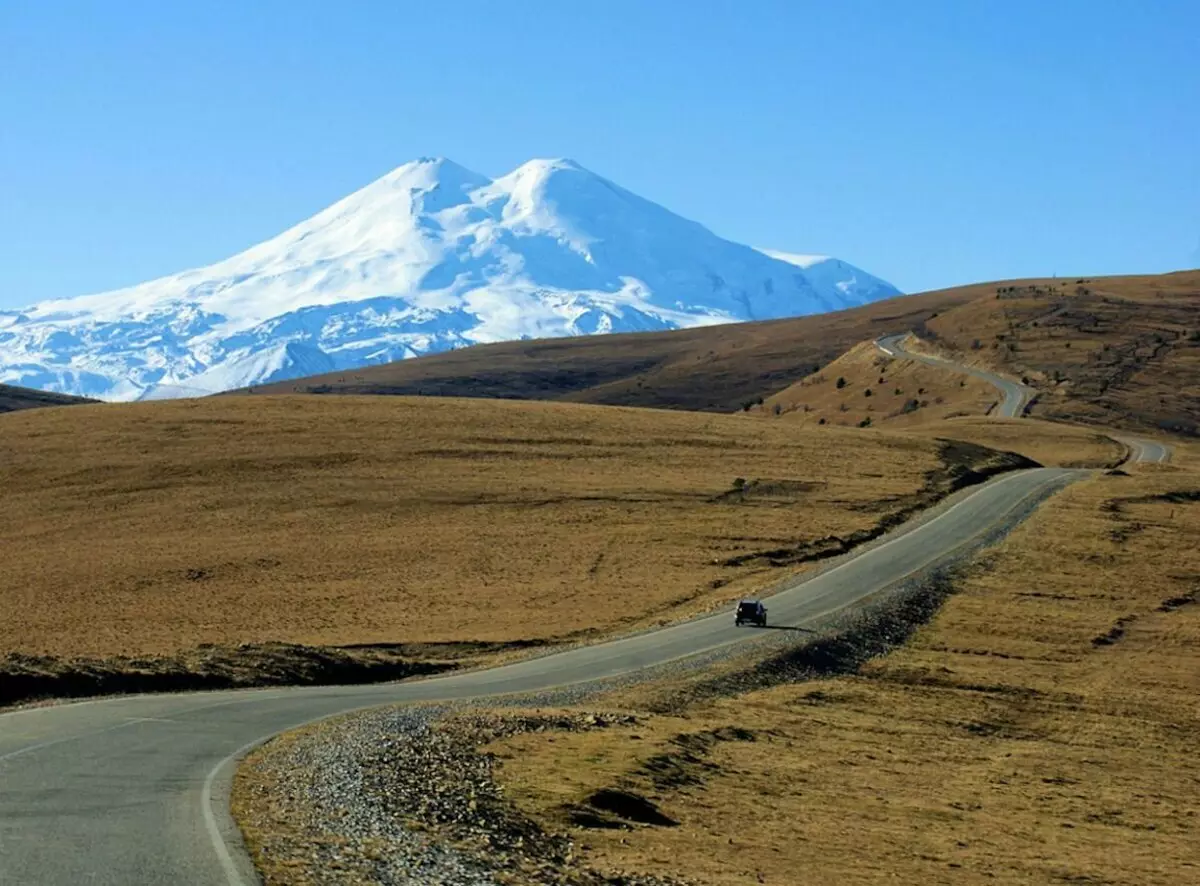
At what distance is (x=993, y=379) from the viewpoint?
128 metres

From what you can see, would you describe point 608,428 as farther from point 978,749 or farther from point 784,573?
point 978,749

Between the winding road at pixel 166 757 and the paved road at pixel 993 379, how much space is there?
67994 mm

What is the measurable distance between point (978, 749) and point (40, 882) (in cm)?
2156

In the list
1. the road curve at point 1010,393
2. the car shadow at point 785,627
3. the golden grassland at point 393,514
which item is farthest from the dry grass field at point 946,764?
the road curve at point 1010,393

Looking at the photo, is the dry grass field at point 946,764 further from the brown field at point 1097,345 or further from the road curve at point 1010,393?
the brown field at point 1097,345

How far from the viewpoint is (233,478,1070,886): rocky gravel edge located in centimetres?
1667

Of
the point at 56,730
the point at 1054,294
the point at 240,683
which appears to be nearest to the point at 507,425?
the point at 240,683


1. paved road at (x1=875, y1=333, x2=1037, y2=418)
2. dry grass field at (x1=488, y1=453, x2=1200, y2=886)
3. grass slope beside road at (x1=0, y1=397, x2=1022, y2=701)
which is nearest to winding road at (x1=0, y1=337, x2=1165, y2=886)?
grass slope beside road at (x1=0, y1=397, x2=1022, y2=701)

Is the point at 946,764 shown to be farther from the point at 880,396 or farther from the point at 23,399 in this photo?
the point at 23,399

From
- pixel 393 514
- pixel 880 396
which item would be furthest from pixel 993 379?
pixel 393 514

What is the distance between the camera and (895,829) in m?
23.4

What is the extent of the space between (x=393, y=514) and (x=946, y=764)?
39.0m

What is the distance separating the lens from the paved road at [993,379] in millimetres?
112000

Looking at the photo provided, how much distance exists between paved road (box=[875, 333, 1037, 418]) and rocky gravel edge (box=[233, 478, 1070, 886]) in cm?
8255
